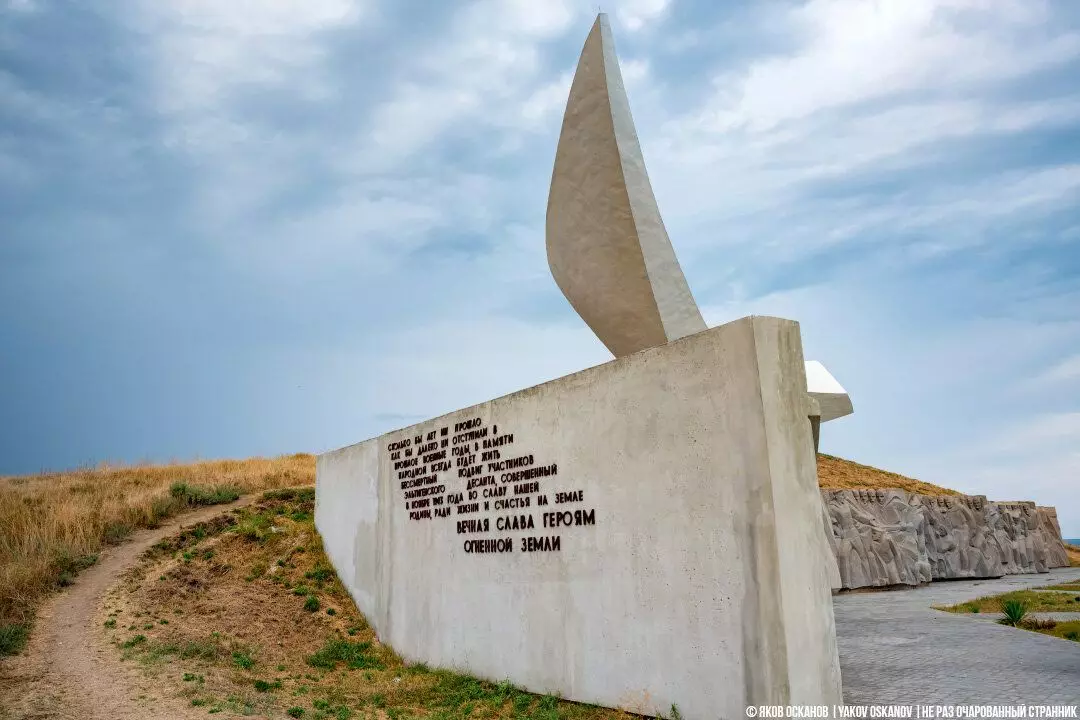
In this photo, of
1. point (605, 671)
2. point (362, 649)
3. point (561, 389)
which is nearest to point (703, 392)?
point (561, 389)

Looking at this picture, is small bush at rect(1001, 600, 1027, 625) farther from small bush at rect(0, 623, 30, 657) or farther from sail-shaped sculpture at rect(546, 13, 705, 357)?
small bush at rect(0, 623, 30, 657)

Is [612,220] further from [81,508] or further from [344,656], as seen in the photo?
[81,508]

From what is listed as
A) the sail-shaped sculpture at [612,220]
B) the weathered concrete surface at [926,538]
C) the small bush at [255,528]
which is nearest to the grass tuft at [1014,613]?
the weathered concrete surface at [926,538]

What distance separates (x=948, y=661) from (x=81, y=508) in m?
13.7

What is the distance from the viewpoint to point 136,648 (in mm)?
8281

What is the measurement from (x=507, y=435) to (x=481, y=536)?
1147 mm

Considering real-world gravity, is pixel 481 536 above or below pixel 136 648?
above

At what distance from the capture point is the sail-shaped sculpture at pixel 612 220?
7.59 meters

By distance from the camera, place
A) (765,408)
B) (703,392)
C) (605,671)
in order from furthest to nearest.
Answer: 1. (605,671)
2. (703,392)
3. (765,408)

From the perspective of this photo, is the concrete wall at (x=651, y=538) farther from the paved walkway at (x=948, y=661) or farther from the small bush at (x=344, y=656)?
the paved walkway at (x=948, y=661)

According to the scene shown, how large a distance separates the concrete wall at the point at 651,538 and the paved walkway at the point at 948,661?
148 cm

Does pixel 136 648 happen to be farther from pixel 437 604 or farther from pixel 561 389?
pixel 561 389

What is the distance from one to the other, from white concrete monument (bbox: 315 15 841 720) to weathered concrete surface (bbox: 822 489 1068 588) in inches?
368

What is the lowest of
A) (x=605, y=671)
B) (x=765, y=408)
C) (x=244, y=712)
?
(x=244, y=712)
